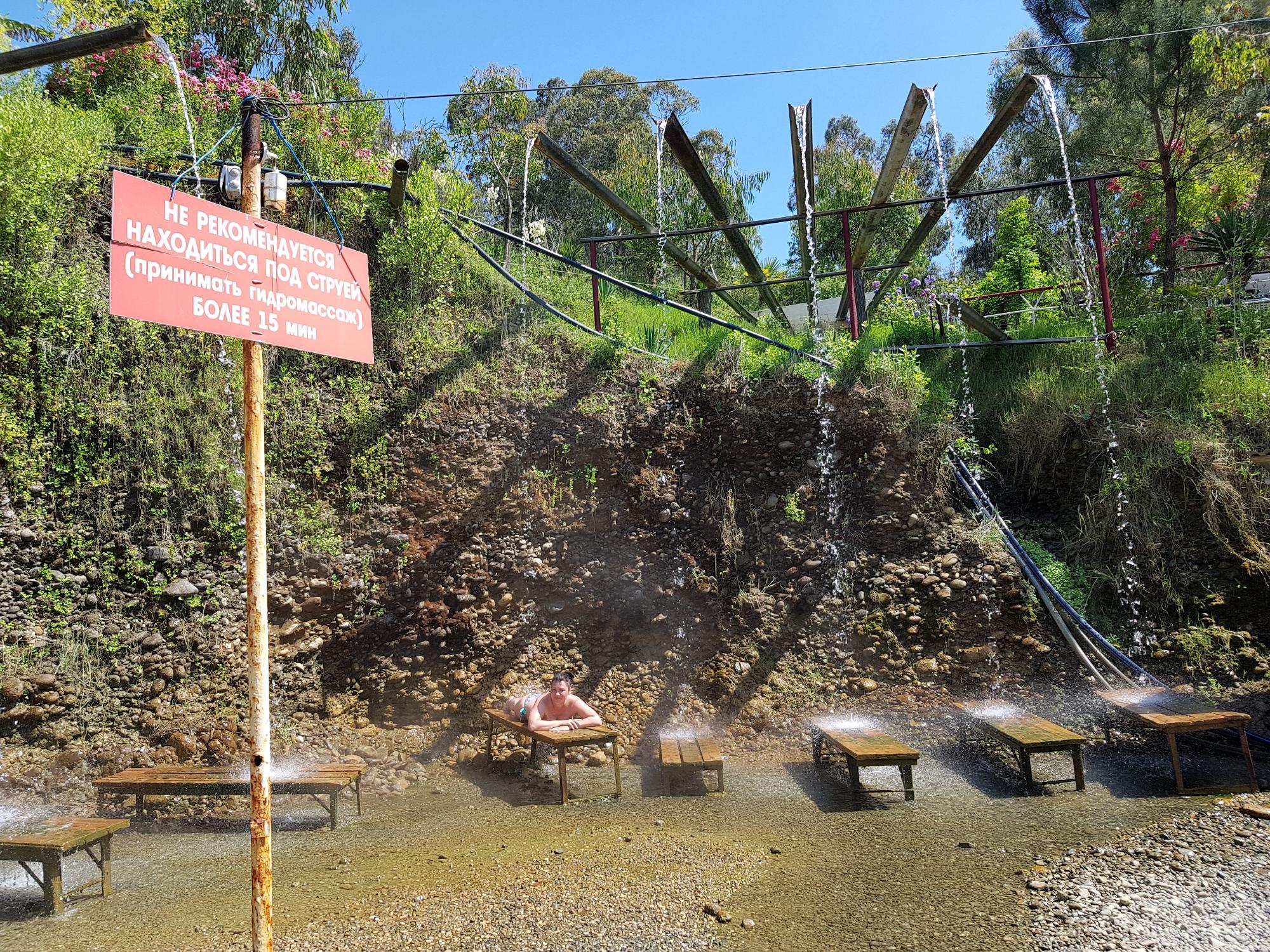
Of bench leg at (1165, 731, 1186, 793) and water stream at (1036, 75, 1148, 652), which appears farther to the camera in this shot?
water stream at (1036, 75, 1148, 652)

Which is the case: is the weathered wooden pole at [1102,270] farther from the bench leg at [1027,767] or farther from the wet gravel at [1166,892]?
the wet gravel at [1166,892]

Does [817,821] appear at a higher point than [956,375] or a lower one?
lower

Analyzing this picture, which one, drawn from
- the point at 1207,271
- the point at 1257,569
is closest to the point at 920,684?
the point at 1257,569

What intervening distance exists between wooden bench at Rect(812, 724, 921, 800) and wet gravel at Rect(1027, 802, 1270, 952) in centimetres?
117

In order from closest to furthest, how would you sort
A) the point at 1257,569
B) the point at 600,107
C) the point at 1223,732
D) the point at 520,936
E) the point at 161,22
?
the point at 520,936 → the point at 1223,732 → the point at 1257,569 → the point at 161,22 → the point at 600,107

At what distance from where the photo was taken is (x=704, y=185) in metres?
7.68

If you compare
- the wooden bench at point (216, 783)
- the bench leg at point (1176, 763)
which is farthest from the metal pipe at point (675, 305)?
the wooden bench at point (216, 783)

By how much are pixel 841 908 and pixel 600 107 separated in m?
27.1

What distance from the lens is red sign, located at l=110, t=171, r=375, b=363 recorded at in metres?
2.86

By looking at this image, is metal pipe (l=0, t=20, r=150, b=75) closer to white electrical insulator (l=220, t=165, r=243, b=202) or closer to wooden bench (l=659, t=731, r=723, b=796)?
white electrical insulator (l=220, t=165, r=243, b=202)

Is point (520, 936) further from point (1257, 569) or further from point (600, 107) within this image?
point (600, 107)

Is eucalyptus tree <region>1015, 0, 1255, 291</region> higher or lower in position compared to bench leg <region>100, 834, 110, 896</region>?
higher

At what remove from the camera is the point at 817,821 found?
16.3ft

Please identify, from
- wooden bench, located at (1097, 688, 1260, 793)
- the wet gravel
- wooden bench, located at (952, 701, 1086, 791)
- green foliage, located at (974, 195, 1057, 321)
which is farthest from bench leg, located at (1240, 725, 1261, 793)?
green foliage, located at (974, 195, 1057, 321)
